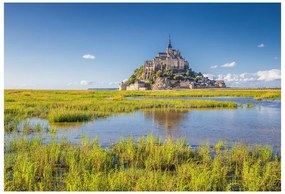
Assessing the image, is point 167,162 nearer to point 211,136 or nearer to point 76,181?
point 76,181

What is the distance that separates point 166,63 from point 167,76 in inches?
389

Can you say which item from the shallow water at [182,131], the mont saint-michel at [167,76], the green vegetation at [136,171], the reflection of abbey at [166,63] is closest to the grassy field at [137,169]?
the green vegetation at [136,171]

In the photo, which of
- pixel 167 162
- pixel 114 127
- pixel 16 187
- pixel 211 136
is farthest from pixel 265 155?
pixel 114 127

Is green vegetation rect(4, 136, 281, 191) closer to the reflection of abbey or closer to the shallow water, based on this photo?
the shallow water

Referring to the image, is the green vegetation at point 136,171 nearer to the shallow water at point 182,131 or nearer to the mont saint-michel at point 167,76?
the shallow water at point 182,131

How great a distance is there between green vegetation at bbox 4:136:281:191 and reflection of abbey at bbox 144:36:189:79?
4249 inches

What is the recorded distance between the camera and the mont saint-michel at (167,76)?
104m

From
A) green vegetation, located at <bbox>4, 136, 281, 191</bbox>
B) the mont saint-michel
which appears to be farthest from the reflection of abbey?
green vegetation, located at <bbox>4, 136, 281, 191</bbox>

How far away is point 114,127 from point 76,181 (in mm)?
8607

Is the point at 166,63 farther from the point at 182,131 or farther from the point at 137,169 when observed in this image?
the point at 137,169

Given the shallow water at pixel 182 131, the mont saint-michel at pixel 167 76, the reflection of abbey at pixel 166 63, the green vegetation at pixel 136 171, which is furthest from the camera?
the reflection of abbey at pixel 166 63

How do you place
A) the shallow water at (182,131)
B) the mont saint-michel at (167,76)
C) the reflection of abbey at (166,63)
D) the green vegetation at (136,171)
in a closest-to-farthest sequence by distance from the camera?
the green vegetation at (136,171) < the shallow water at (182,131) < the mont saint-michel at (167,76) < the reflection of abbey at (166,63)

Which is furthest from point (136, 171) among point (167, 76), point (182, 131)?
point (167, 76)

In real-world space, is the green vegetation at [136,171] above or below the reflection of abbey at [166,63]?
below
